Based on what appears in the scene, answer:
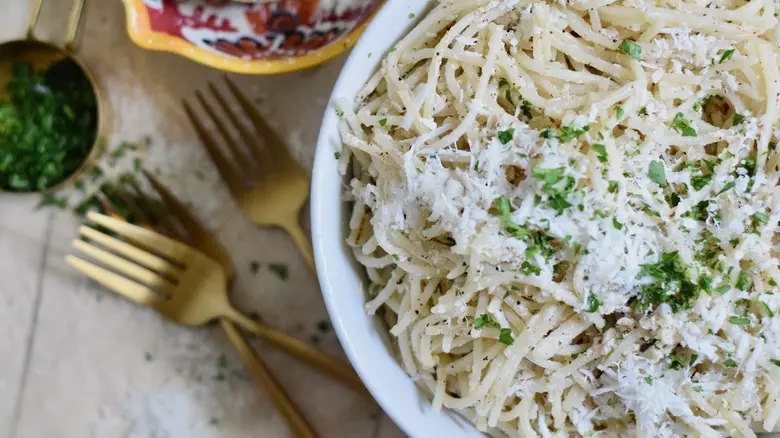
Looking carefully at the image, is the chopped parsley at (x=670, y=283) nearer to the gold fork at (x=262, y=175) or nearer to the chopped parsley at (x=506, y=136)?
the chopped parsley at (x=506, y=136)

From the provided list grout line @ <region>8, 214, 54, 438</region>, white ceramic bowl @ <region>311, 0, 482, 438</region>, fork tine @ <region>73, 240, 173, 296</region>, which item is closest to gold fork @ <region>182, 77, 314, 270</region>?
fork tine @ <region>73, 240, 173, 296</region>

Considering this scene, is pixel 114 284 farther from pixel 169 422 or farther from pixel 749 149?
pixel 749 149

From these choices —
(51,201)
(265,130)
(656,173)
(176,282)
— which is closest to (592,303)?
(656,173)

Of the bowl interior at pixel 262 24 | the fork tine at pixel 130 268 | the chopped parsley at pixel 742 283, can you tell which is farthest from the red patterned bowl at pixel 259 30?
the chopped parsley at pixel 742 283

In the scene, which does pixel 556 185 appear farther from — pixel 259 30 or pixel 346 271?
pixel 259 30

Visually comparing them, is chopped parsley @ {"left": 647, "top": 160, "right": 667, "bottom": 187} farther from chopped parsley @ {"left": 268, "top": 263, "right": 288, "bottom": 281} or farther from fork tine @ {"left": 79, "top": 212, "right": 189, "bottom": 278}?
fork tine @ {"left": 79, "top": 212, "right": 189, "bottom": 278}

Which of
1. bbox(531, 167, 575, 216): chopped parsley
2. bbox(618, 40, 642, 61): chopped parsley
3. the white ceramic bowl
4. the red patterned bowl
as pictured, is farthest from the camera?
the red patterned bowl
